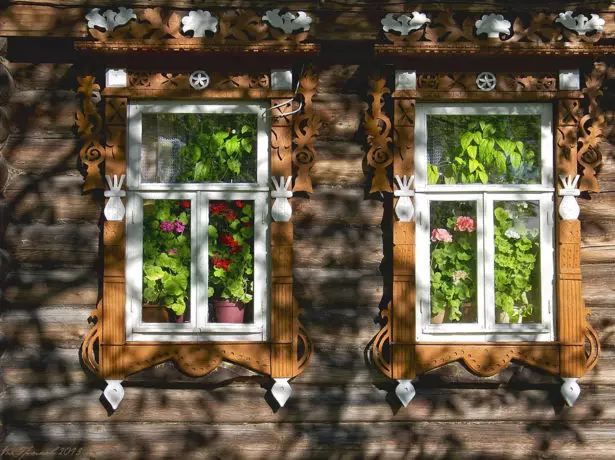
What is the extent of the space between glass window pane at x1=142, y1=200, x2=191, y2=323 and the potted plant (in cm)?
151

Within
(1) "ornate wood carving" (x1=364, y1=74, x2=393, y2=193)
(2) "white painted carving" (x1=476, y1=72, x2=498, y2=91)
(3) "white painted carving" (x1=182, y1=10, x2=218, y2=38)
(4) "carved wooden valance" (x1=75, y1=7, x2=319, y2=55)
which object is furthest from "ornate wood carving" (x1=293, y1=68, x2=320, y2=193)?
(2) "white painted carving" (x1=476, y1=72, x2=498, y2=91)

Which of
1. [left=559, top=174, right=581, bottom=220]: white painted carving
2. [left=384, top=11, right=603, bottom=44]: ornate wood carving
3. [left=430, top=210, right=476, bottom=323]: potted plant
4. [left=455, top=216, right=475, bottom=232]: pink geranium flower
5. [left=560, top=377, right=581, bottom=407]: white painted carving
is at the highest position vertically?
[left=384, top=11, right=603, bottom=44]: ornate wood carving

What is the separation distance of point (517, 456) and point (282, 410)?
1.45m

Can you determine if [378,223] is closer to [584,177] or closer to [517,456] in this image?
[584,177]

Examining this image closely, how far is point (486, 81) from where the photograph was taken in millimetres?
4438

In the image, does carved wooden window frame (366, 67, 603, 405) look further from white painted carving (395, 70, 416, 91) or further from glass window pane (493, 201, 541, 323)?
glass window pane (493, 201, 541, 323)

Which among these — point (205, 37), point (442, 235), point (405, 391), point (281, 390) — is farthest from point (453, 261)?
point (205, 37)

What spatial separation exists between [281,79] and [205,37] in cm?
52

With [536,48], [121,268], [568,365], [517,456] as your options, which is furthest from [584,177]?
Answer: [121,268]

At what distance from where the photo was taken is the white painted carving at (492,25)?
14.4 ft

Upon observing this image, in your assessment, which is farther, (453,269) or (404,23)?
(453,269)

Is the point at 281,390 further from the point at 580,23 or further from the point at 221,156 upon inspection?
the point at 580,23

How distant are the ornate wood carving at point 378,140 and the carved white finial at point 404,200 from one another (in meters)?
0.07

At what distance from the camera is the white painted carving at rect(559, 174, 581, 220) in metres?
4.41
